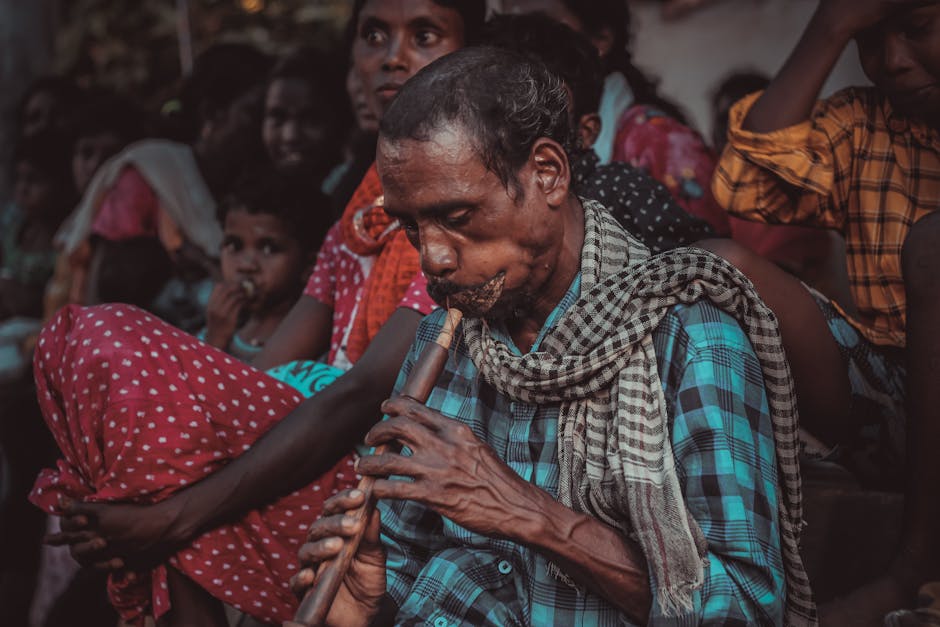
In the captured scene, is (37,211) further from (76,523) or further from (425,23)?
(76,523)

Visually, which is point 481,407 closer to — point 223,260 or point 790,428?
point 790,428

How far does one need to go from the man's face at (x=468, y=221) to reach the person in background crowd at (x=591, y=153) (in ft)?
2.10

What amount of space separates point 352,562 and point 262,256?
2.04 metres

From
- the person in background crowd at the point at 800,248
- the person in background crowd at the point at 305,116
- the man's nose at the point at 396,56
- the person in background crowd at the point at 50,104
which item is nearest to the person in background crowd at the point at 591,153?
the man's nose at the point at 396,56

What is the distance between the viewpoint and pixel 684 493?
1.68m

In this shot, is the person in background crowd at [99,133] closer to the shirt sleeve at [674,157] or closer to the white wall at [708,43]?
the white wall at [708,43]

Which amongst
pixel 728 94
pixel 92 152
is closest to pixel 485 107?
pixel 728 94

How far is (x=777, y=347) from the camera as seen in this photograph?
5.80 feet

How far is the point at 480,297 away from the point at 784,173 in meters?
1.04

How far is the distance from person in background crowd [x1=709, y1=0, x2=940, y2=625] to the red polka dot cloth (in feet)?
3.20

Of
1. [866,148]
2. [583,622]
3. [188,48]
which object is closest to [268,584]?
A: [583,622]

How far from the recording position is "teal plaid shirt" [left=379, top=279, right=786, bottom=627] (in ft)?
5.33

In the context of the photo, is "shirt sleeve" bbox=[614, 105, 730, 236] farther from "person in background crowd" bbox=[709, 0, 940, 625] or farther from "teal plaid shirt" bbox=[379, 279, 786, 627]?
"teal plaid shirt" bbox=[379, 279, 786, 627]

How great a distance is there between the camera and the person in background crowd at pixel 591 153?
266 cm
